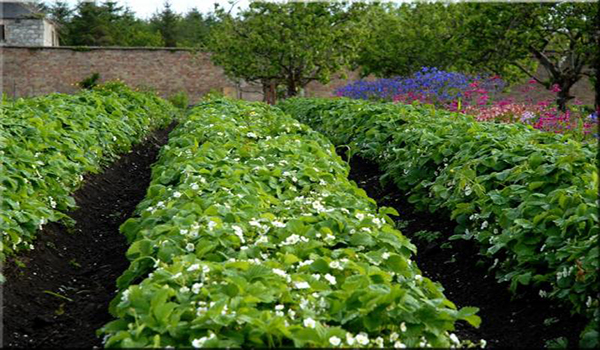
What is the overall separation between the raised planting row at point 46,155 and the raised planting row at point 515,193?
3049 millimetres

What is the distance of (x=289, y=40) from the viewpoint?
19.6 meters

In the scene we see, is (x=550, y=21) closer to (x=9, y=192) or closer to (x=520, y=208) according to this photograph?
(x=520, y=208)

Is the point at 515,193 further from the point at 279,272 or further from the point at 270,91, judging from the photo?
the point at 270,91

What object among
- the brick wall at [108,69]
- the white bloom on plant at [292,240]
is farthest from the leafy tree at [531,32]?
the white bloom on plant at [292,240]

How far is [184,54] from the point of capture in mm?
28609

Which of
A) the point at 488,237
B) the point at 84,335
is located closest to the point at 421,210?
the point at 488,237

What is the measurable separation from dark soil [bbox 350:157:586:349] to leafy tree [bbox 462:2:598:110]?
42.1 ft

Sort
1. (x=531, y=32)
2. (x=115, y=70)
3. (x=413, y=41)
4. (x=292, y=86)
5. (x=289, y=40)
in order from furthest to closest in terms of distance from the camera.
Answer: (x=115, y=70), (x=413, y=41), (x=292, y=86), (x=289, y=40), (x=531, y=32)

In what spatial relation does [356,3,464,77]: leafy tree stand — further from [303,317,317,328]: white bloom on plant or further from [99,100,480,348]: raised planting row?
[303,317,317,328]: white bloom on plant

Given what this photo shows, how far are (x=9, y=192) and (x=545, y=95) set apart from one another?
23.5m

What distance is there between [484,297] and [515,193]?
0.77 meters

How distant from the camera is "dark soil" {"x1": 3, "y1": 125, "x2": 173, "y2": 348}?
11.6ft

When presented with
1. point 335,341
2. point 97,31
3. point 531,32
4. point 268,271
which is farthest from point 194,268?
point 97,31

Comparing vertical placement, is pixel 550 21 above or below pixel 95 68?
above
